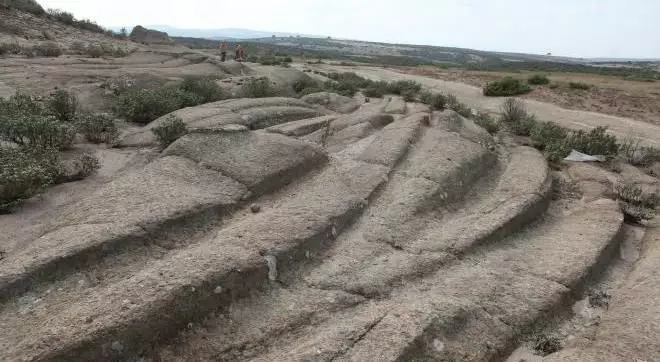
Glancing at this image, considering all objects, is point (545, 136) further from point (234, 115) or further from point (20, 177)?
point (20, 177)

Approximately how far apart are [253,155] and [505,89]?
28.4m

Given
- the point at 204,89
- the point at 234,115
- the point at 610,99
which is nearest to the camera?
the point at 234,115

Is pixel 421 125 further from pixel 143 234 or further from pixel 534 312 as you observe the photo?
pixel 143 234

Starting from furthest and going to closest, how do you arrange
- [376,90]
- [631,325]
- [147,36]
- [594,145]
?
[147,36] < [376,90] < [594,145] < [631,325]

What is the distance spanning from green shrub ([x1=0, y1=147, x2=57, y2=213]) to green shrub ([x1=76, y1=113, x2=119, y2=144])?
268 centimetres

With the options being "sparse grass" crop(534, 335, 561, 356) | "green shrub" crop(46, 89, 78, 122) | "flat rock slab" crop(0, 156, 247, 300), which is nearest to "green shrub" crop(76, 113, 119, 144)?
"green shrub" crop(46, 89, 78, 122)

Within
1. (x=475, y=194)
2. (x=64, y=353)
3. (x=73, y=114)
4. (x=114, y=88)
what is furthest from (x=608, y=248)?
(x=114, y=88)

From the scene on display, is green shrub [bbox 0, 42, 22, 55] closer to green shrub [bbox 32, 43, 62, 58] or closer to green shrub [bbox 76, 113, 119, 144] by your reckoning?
green shrub [bbox 32, 43, 62, 58]

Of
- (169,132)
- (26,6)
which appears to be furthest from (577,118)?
(26,6)

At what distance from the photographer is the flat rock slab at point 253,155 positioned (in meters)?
8.54

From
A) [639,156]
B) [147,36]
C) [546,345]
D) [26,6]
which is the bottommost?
[546,345]

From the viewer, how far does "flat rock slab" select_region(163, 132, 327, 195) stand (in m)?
8.54

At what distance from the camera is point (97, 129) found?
456 inches

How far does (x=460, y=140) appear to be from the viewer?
11.5 m
